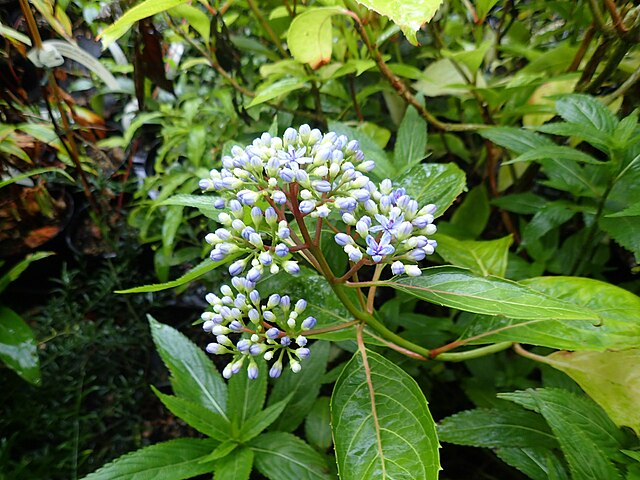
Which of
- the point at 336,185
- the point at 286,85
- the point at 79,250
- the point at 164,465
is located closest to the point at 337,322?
the point at 336,185

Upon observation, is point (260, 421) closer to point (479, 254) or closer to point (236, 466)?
point (236, 466)

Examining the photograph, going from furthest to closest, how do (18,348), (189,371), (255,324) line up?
(18,348), (189,371), (255,324)

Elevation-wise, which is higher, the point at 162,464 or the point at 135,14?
the point at 135,14

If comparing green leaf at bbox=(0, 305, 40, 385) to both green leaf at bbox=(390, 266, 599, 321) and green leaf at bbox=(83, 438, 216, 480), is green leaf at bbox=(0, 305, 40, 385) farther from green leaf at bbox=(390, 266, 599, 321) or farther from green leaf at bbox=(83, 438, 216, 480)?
green leaf at bbox=(390, 266, 599, 321)

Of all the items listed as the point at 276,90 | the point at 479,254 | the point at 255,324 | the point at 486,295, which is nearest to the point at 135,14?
the point at 276,90

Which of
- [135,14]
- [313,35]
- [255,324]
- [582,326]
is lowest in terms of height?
[582,326]

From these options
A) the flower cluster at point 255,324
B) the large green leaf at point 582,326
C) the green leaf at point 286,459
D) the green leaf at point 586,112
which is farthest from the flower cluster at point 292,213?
the green leaf at point 586,112

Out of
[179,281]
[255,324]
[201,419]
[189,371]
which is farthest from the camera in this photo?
[189,371]

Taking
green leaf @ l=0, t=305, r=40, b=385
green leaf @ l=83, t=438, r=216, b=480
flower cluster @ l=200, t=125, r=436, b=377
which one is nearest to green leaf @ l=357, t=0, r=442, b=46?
flower cluster @ l=200, t=125, r=436, b=377
